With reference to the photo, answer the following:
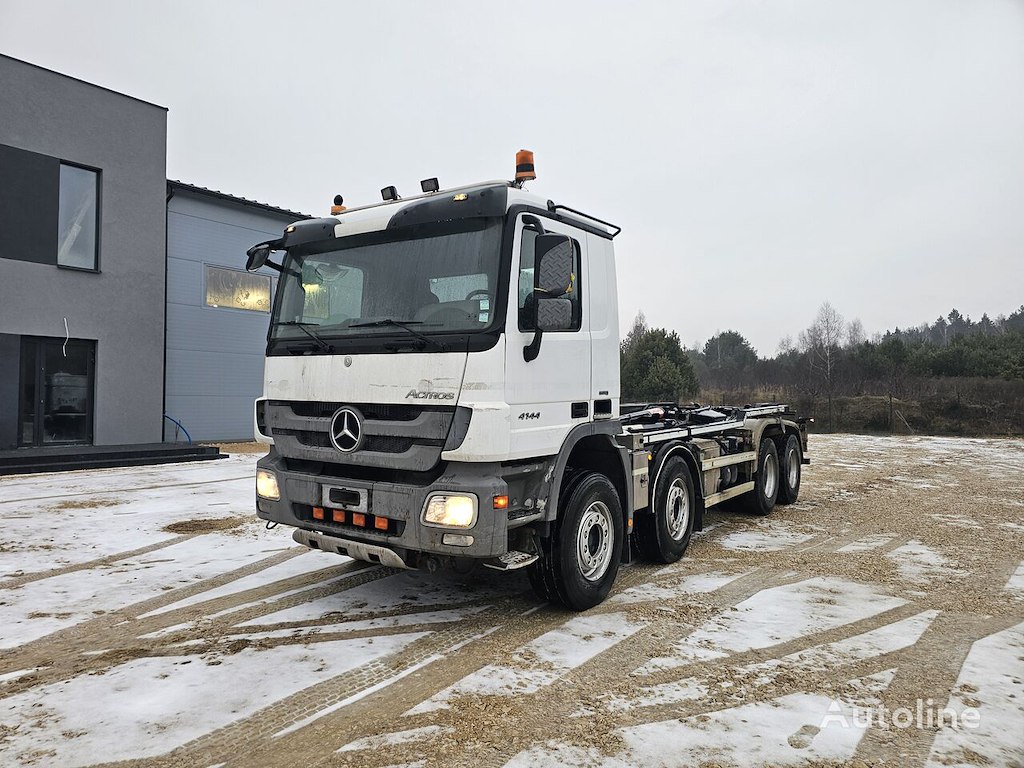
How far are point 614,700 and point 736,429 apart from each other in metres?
5.56

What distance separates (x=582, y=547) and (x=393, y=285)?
2442 mm

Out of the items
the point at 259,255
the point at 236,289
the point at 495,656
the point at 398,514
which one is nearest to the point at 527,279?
the point at 398,514

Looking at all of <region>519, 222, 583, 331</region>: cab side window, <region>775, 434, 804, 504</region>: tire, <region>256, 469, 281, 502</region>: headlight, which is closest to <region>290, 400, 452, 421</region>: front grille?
<region>256, 469, 281, 502</region>: headlight

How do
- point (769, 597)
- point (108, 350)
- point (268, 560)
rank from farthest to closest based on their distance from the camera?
1. point (108, 350)
2. point (268, 560)
3. point (769, 597)

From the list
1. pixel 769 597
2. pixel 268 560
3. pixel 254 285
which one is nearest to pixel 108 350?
pixel 254 285

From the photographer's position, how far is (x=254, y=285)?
19547 millimetres

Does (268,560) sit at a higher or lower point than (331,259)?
lower

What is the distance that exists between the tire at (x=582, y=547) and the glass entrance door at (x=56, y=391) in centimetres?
1427

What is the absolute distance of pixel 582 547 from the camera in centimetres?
501

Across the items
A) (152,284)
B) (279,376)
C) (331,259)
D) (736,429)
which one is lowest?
(736,429)

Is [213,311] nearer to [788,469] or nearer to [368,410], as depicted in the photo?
[788,469]

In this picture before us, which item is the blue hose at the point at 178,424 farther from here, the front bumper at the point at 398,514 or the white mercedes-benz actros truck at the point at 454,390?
the front bumper at the point at 398,514

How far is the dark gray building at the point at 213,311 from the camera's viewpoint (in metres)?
17.5

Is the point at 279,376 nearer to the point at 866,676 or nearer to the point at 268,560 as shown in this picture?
the point at 268,560
